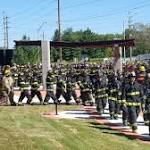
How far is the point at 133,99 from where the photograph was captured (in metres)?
18.8

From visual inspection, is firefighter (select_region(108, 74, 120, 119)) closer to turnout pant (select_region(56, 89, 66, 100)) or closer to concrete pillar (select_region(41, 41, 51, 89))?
turnout pant (select_region(56, 89, 66, 100))

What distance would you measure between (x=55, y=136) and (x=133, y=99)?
4.18 metres

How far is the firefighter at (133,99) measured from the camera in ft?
61.3

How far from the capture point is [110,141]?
16.3 metres

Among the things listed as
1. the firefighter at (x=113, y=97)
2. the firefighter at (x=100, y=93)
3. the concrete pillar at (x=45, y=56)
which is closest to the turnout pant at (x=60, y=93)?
the firefighter at (x=100, y=93)

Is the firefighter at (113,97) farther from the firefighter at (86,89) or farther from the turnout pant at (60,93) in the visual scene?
the turnout pant at (60,93)

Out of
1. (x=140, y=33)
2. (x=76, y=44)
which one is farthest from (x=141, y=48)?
(x=76, y=44)

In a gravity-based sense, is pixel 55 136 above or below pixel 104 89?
below

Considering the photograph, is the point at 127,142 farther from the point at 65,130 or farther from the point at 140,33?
the point at 140,33

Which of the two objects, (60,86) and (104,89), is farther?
(60,86)

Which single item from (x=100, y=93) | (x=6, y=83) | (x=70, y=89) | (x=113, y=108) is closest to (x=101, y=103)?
(x=100, y=93)

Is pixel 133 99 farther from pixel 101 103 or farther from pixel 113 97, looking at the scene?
pixel 101 103

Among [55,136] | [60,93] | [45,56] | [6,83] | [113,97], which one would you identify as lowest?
[55,136]

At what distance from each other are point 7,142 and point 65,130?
3.61 metres
